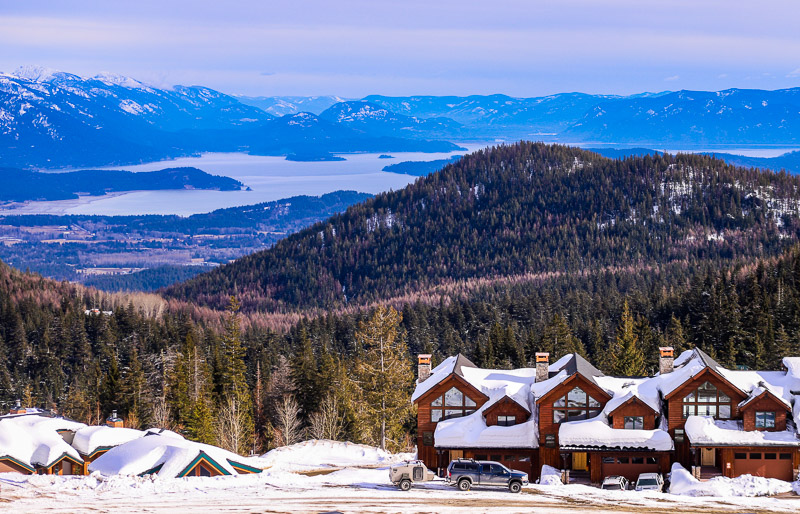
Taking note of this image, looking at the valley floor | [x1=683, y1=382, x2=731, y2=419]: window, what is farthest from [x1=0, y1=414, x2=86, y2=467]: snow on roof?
[x1=683, y1=382, x2=731, y2=419]: window

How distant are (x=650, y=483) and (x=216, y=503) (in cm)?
2289

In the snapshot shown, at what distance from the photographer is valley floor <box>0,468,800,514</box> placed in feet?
143

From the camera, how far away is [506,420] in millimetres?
57500

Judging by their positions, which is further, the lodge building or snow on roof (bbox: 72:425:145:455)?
snow on roof (bbox: 72:425:145:455)

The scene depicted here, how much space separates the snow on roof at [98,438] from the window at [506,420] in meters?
23.6

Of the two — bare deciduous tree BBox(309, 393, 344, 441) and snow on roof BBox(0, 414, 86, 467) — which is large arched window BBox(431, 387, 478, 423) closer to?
bare deciduous tree BBox(309, 393, 344, 441)

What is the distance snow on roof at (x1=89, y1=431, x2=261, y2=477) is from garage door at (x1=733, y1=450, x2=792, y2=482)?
28.5 metres

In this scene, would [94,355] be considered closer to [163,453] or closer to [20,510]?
[163,453]

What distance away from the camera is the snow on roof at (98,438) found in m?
61.3

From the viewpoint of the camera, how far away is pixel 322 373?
9094cm

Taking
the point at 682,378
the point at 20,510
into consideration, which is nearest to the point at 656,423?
the point at 682,378

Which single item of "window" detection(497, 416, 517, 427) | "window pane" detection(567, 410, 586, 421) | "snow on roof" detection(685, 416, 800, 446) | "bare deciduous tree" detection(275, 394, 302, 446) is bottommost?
"bare deciduous tree" detection(275, 394, 302, 446)

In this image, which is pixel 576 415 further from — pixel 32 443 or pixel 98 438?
pixel 32 443

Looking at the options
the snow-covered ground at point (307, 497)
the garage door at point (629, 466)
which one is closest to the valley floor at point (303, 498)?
the snow-covered ground at point (307, 497)
